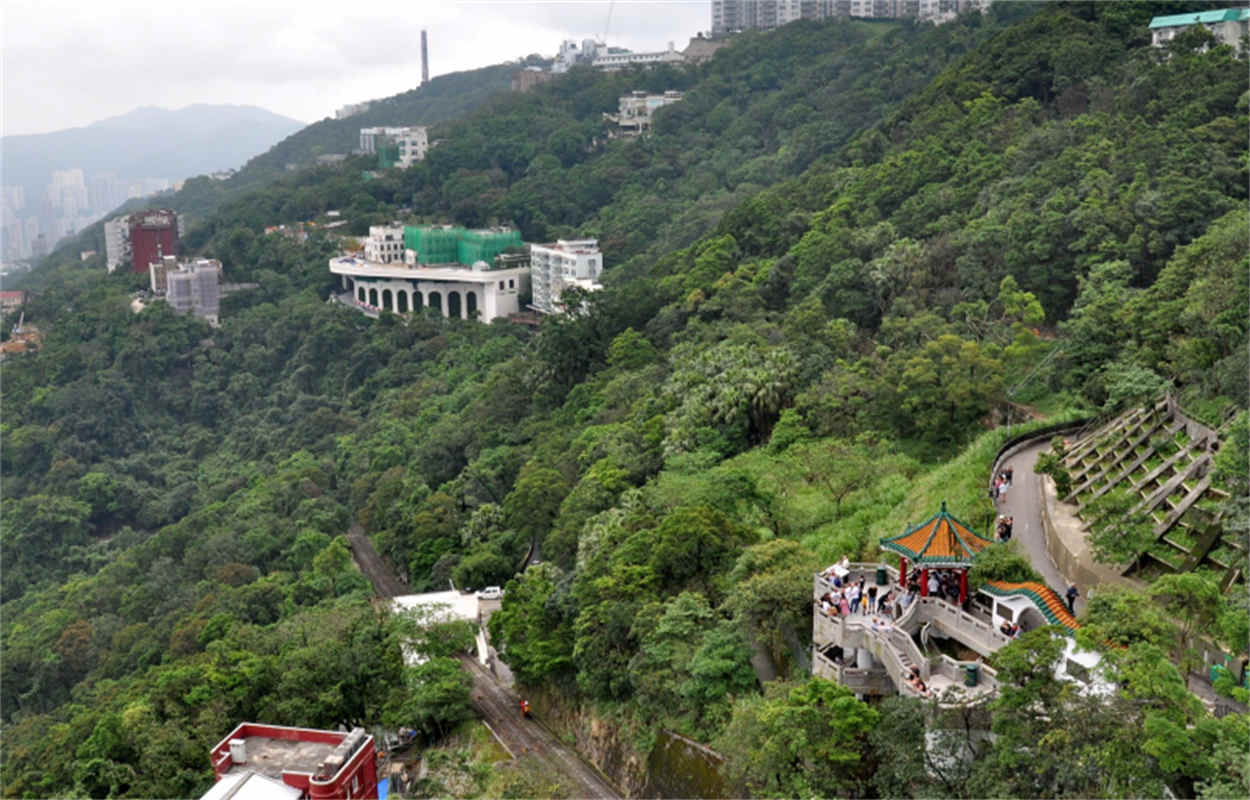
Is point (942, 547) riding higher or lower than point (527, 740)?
higher

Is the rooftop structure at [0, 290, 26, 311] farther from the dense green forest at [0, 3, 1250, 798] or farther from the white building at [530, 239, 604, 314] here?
the white building at [530, 239, 604, 314]

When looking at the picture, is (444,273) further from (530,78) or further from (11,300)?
(530,78)

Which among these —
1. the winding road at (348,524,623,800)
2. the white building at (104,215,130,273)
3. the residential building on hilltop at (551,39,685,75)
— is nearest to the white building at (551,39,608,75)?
the residential building on hilltop at (551,39,685,75)

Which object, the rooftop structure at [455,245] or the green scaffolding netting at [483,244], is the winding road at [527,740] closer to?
the green scaffolding netting at [483,244]

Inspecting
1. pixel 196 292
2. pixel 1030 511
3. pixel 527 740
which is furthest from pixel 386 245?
pixel 1030 511

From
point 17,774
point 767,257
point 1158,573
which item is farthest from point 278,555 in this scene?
point 1158,573

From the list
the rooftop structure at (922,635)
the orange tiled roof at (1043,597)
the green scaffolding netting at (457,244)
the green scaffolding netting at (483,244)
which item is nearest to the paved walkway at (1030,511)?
the orange tiled roof at (1043,597)
